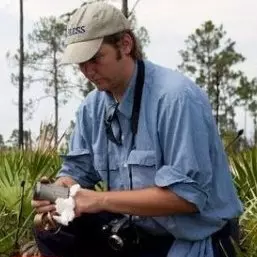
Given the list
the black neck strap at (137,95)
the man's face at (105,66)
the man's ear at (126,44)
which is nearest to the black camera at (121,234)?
the black neck strap at (137,95)

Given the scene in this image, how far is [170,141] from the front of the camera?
9.84 ft

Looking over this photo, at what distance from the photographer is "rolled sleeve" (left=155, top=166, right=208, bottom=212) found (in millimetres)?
2939

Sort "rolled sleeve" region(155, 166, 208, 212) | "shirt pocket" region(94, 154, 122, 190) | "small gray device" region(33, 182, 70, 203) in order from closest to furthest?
1. "rolled sleeve" region(155, 166, 208, 212)
2. "small gray device" region(33, 182, 70, 203)
3. "shirt pocket" region(94, 154, 122, 190)

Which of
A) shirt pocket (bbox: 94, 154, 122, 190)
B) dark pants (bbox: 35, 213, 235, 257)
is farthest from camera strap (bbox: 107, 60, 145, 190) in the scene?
dark pants (bbox: 35, 213, 235, 257)

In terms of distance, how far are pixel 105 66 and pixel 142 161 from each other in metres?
0.38

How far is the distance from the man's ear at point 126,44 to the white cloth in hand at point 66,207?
0.53 meters

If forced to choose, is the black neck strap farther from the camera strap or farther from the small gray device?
the small gray device

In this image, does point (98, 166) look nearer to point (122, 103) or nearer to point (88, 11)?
point (122, 103)

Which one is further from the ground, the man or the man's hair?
the man's hair

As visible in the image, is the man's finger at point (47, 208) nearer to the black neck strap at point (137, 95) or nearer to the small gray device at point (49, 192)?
the small gray device at point (49, 192)

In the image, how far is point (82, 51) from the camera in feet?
9.91

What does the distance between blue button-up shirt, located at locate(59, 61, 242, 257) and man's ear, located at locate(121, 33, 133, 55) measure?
0.11 metres

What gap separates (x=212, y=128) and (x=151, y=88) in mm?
274

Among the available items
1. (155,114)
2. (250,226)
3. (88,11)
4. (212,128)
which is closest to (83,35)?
(88,11)
